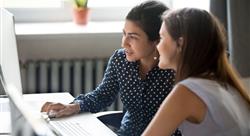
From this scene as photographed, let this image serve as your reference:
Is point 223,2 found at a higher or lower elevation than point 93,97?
higher

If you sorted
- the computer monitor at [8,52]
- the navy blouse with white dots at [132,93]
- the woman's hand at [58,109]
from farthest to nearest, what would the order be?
the navy blouse with white dots at [132,93]
the woman's hand at [58,109]
the computer monitor at [8,52]

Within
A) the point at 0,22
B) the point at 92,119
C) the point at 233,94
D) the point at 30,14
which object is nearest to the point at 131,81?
the point at 92,119

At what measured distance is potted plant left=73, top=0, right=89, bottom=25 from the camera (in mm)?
3111

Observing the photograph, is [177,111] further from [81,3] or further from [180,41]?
[81,3]

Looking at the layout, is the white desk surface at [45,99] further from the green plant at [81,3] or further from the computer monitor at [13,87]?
the green plant at [81,3]

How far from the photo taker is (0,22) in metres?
1.32

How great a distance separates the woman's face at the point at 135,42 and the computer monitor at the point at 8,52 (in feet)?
1.86

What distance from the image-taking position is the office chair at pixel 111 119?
76.5 inches

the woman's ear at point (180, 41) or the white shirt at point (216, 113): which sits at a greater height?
the woman's ear at point (180, 41)

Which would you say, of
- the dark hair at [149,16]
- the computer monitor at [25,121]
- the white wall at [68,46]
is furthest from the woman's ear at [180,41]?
the white wall at [68,46]

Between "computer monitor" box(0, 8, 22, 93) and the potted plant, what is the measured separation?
5.67 feet

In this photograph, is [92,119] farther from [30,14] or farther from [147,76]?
[30,14]

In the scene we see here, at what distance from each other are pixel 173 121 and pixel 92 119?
0.45 meters

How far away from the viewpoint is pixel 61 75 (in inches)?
121
